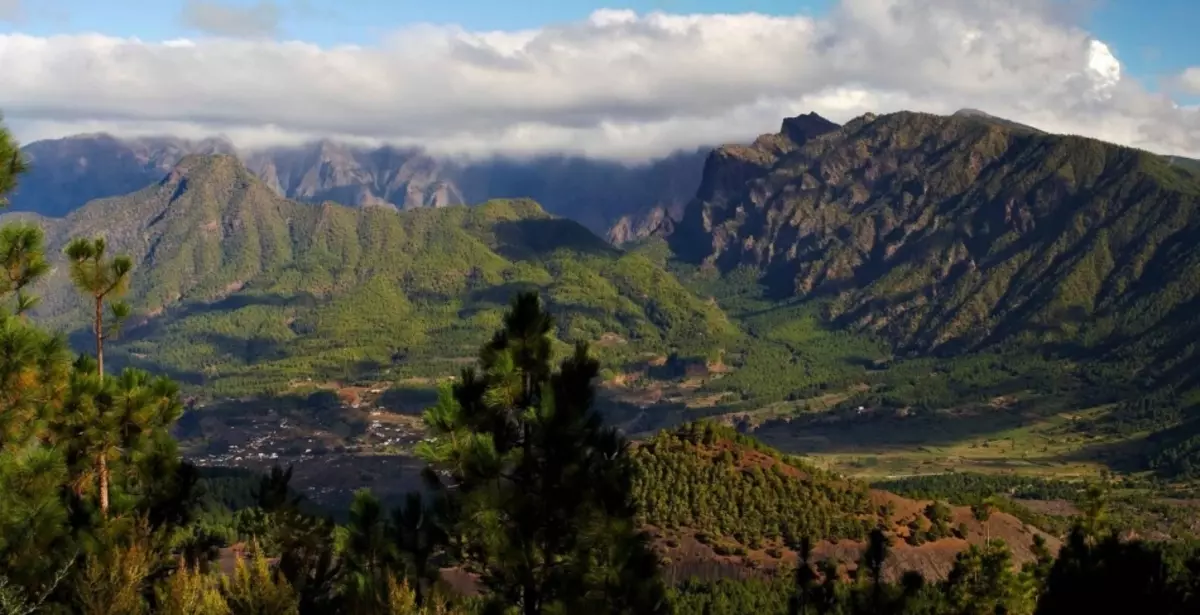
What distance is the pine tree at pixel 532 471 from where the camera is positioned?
23156 mm

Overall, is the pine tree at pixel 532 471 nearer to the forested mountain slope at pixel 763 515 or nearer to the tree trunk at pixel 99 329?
the tree trunk at pixel 99 329

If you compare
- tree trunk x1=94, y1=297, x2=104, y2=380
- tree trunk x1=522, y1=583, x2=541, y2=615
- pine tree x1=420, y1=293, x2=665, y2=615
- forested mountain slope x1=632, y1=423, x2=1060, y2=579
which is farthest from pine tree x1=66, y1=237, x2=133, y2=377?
forested mountain slope x1=632, y1=423, x2=1060, y2=579

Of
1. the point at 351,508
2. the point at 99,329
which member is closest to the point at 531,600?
the point at 351,508

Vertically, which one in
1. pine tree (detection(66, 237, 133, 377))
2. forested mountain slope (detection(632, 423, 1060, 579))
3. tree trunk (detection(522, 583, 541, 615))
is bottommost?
forested mountain slope (detection(632, 423, 1060, 579))

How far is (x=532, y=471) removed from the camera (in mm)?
23703

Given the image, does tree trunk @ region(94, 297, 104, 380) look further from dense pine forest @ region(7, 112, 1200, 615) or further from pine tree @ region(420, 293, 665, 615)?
pine tree @ region(420, 293, 665, 615)

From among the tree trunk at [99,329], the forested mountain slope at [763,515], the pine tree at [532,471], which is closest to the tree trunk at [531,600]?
the pine tree at [532,471]

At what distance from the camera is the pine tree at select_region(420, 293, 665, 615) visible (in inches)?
912

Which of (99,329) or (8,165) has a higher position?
(8,165)

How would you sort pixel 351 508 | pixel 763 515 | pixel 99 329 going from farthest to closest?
pixel 763 515, pixel 351 508, pixel 99 329

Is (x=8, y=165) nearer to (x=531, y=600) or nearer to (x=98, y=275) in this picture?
(x=98, y=275)

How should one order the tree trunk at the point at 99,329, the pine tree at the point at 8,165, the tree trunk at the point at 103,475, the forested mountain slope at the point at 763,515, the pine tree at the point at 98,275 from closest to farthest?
the pine tree at the point at 8,165 → the tree trunk at the point at 99,329 → the pine tree at the point at 98,275 → the tree trunk at the point at 103,475 → the forested mountain slope at the point at 763,515

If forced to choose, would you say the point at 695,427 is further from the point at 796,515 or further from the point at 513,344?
the point at 513,344

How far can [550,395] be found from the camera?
923 inches
